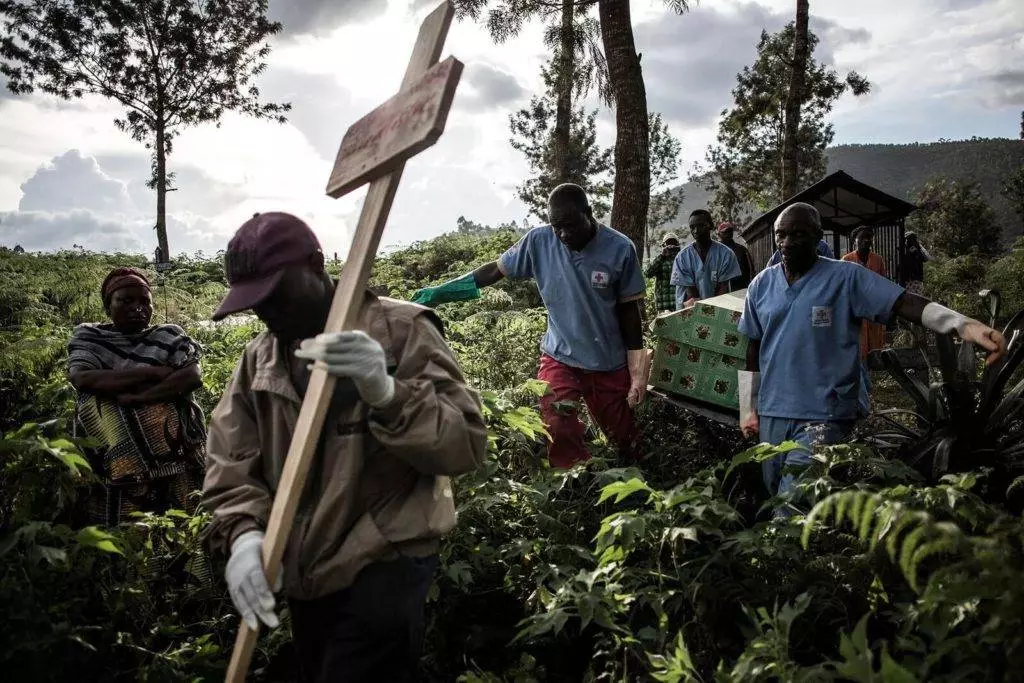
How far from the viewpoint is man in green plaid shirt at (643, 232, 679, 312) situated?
901cm

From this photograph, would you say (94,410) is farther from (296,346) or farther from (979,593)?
(979,593)

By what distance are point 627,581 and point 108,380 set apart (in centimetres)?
293

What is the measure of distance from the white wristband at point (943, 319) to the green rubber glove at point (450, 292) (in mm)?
2493

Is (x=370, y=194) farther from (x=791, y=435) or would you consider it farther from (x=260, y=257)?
(x=791, y=435)

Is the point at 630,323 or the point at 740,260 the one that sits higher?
the point at 740,260

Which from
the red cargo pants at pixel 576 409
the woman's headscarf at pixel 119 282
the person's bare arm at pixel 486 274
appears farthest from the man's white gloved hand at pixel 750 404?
the woman's headscarf at pixel 119 282

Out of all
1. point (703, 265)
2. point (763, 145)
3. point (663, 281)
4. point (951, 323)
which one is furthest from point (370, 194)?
point (763, 145)

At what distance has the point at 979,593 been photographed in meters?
1.43

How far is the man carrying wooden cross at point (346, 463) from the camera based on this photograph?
1792 millimetres

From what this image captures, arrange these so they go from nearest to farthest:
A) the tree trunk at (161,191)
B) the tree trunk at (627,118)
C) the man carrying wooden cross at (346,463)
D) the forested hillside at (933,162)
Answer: the man carrying wooden cross at (346,463)
the tree trunk at (627,118)
the tree trunk at (161,191)
the forested hillside at (933,162)

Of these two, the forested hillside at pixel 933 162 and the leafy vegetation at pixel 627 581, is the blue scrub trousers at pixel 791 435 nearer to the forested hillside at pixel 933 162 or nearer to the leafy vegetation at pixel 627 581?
the leafy vegetation at pixel 627 581

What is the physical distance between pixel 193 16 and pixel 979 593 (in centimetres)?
2280

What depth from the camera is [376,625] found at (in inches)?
74.1

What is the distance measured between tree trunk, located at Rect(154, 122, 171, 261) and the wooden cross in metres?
20.3
